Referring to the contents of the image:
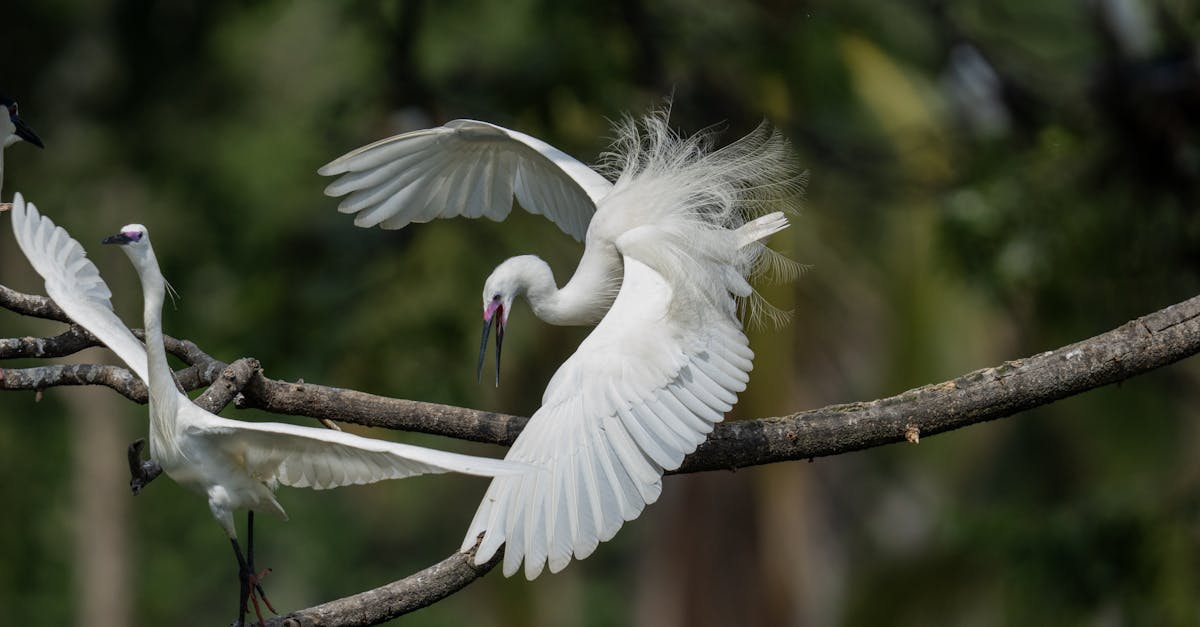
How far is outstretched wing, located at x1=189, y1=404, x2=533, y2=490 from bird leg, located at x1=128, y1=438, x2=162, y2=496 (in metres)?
0.10

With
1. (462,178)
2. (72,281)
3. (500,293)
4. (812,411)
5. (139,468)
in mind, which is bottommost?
(812,411)

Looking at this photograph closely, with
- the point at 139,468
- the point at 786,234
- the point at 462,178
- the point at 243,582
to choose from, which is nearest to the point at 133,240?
the point at 139,468

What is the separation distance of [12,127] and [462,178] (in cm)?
123

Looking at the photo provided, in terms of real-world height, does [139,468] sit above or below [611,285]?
above

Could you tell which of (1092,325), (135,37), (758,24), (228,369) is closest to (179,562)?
(135,37)

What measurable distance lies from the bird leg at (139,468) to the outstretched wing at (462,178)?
113 centimetres

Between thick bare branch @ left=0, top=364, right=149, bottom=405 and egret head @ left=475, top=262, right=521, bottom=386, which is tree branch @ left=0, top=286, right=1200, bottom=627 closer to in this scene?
thick bare branch @ left=0, top=364, right=149, bottom=405

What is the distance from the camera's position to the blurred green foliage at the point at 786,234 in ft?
19.6

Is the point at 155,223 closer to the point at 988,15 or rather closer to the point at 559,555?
the point at 988,15

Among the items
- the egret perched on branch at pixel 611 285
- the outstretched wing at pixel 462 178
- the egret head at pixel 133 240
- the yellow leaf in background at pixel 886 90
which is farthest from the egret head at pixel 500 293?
the yellow leaf in background at pixel 886 90

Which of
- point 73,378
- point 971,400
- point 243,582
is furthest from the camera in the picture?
point 73,378

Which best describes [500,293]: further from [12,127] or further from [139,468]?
[12,127]

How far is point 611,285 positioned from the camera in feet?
12.0

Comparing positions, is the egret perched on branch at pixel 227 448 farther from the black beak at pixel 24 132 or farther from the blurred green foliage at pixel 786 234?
the blurred green foliage at pixel 786 234
